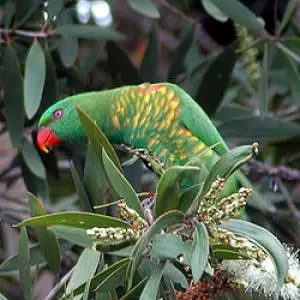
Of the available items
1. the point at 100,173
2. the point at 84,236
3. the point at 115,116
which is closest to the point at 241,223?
the point at 84,236

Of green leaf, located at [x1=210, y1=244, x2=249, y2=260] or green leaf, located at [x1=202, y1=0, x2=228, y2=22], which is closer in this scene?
green leaf, located at [x1=210, y1=244, x2=249, y2=260]

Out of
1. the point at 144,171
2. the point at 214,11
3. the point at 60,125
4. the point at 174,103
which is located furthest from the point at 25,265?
the point at 144,171

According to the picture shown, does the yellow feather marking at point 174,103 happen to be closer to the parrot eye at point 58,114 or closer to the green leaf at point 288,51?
the parrot eye at point 58,114

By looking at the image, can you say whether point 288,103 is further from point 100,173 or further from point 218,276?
point 218,276

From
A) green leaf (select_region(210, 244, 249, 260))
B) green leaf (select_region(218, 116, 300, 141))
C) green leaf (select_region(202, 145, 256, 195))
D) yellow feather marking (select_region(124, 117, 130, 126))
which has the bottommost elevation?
green leaf (select_region(218, 116, 300, 141))

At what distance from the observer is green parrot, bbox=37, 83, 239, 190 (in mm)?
1725

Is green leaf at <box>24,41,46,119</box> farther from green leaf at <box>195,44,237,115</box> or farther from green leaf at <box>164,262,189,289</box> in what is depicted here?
green leaf at <box>164,262,189,289</box>

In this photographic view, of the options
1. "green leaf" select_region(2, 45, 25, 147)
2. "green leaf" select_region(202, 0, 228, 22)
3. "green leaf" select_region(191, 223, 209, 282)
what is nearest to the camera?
"green leaf" select_region(191, 223, 209, 282)

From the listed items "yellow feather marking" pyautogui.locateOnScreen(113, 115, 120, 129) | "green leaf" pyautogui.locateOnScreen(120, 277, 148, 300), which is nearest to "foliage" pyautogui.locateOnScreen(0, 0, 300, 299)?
"green leaf" pyautogui.locateOnScreen(120, 277, 148, 300)

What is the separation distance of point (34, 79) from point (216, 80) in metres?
0.52

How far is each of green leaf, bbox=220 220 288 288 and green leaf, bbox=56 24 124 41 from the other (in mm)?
990

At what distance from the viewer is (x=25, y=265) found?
122cm

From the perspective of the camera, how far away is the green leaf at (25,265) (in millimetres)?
1204

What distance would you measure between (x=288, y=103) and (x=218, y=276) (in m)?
1.63
